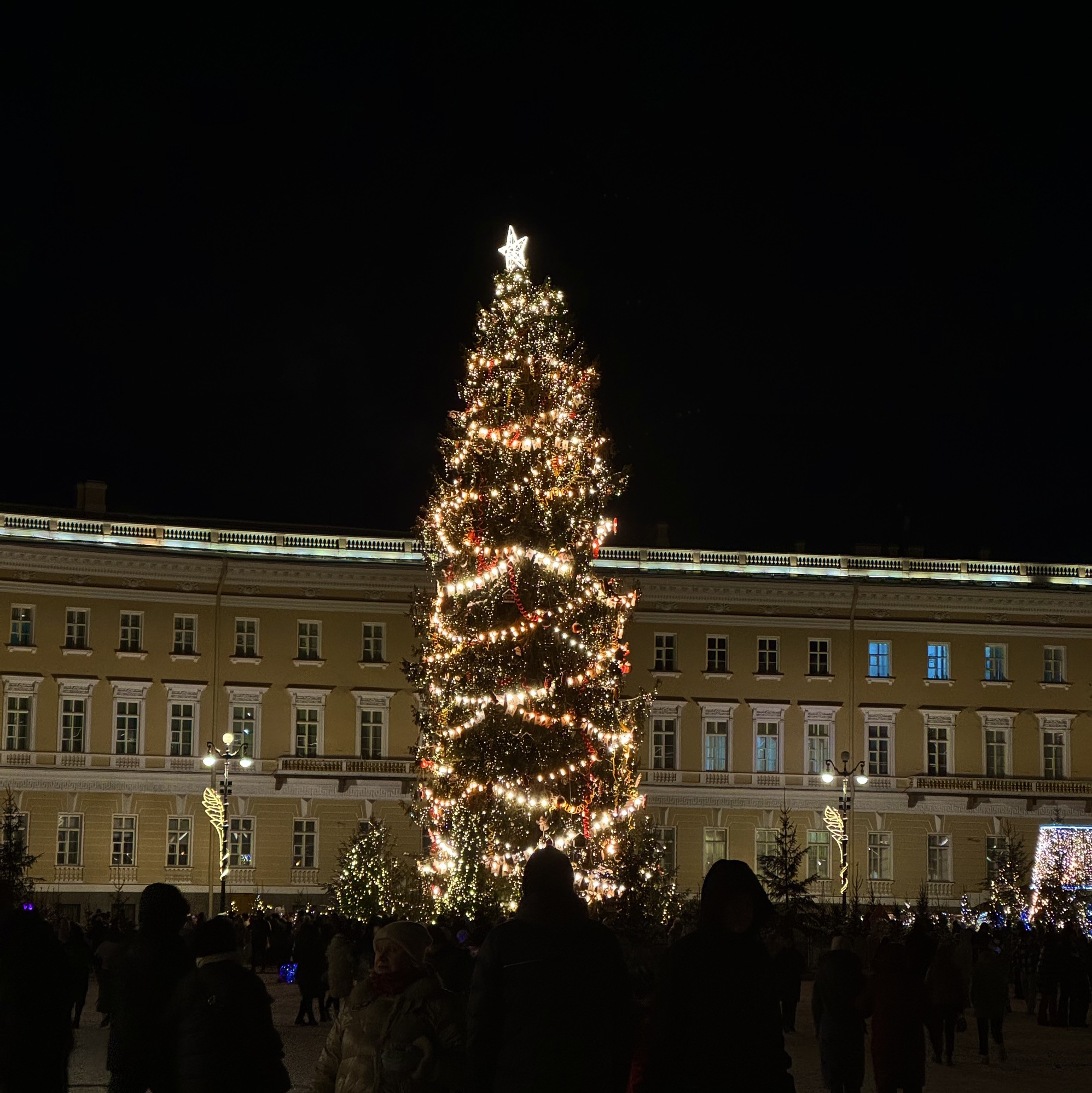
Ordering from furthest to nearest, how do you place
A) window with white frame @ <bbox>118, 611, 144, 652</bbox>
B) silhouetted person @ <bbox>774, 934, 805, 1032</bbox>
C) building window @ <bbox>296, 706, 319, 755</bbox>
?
building window @ <bbox>296, 706, 319, 755</bbox> < window with white frame @ <bbox>118, 611, 144, 652</bbox> < silhouetted person @ <bbox>774, 934, 805, 1032</bbox>

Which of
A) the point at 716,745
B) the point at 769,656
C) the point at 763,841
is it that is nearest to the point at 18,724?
the point at 716,745

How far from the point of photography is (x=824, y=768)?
61.3 m

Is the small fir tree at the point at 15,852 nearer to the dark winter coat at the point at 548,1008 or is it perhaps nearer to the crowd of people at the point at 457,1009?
the crowd of people at the point at 457,1009

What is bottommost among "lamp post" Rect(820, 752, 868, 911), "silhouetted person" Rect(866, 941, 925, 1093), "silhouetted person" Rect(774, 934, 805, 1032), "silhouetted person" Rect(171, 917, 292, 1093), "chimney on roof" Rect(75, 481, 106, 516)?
"silhouetted person" Rect(774, 934, 805, 1032)

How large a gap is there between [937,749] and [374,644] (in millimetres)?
18062

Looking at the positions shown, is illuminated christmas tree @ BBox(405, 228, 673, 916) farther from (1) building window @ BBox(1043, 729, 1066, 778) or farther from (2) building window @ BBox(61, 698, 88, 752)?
(1) building window @ BBox(1043, 729, 1066, 778)

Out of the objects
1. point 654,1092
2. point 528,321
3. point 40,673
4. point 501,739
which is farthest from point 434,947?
point 40,673

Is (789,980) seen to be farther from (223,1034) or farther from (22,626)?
(22,626)

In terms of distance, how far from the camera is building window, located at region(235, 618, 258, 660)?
2363 inches

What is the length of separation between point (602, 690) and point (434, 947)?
588 inches

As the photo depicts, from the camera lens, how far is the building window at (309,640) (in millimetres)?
60531

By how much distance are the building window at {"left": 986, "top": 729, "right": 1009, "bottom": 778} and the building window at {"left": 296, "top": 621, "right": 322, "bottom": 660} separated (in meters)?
21.4

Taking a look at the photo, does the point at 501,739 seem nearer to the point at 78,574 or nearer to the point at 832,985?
the point at 832,985

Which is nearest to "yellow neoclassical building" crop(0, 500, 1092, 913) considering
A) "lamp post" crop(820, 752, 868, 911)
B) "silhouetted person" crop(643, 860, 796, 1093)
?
"lamp post" crop(820, 752, 868, 911)
